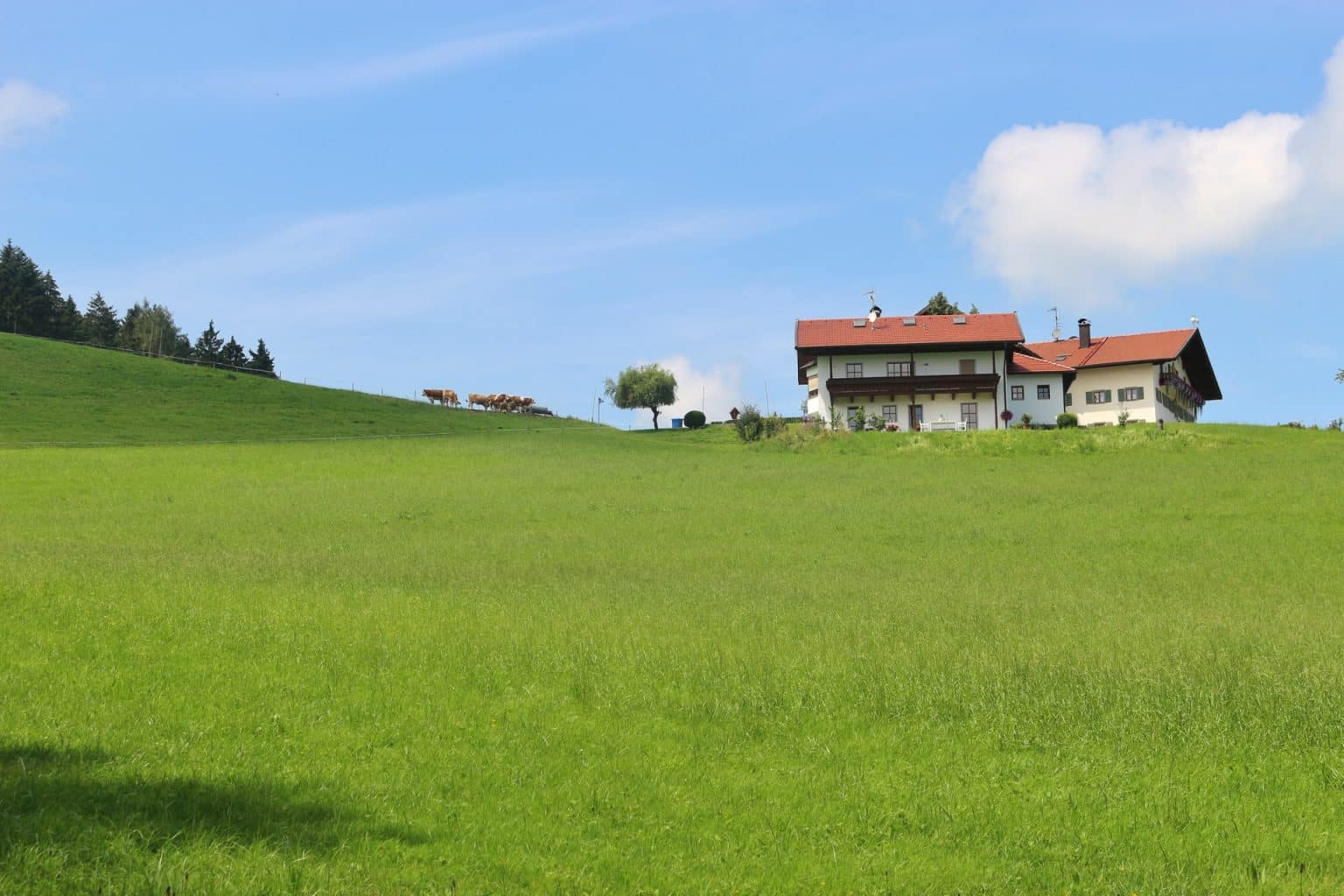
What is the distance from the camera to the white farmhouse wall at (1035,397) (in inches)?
3194

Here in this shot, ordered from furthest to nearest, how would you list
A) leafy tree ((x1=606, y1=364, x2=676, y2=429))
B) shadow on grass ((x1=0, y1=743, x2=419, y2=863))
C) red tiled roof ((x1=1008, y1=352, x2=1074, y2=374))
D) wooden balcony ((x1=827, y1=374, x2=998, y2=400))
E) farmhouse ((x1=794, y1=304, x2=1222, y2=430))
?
leafy tree ((x1=606, y1=364, x2=676, y2=429)) → red tiled roof ((x1=1008, y1=352, x2=1074, y2=374)) → farmhouse ((x1=794, y1=304, x2=1222, y2=430)) → wooden balcony ((x1=827, y1=374, x2=998, y2=400)) → shadow on grass ((x1=0, y1=743, x2=419, y2=863))

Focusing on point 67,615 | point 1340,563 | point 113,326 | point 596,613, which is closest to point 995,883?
point 596,613

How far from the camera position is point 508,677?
14.6 metres

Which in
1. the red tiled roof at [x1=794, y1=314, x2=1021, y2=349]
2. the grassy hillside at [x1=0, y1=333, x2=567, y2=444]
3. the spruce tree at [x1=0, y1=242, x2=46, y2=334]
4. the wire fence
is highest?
the spruce tree at [x1=0, y1=242, x2=46, y2=334]

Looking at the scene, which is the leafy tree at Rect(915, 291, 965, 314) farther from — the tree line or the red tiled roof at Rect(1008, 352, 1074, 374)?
the tree line

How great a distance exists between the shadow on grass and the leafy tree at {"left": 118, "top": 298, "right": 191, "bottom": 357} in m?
137

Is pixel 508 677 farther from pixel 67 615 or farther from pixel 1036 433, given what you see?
pixel 1036 433

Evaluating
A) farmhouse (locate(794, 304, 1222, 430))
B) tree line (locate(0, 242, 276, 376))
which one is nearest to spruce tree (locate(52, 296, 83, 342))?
tree line (locate(0, 242, 276, 376))

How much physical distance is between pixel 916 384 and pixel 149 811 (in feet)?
239

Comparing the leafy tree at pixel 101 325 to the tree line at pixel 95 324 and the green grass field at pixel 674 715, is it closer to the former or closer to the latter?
the tree line at pixel 95 324

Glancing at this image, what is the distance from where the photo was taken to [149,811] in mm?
9148

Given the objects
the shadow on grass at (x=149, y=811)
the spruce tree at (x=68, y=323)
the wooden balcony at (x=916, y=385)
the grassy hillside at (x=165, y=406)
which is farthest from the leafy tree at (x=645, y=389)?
the shadow on grass at (x=149, y=811)

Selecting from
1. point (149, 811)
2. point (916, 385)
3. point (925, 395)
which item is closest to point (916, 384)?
point (916, 385)

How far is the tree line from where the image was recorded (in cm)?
12431
